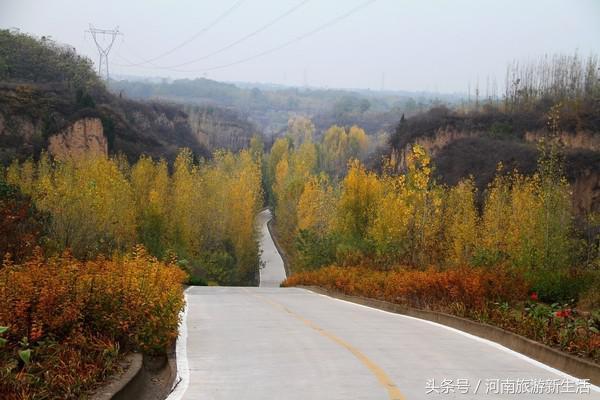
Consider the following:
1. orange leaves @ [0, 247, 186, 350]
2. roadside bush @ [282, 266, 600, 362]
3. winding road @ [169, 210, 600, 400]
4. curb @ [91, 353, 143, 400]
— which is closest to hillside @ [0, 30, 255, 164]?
roadside bush @ [282, 266, 600, 362]

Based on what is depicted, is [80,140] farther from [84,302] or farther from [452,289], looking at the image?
[84,302]

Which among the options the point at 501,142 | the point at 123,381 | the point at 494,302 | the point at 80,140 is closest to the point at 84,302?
the point at 123,381

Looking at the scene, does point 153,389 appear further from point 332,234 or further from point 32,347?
point 332,234

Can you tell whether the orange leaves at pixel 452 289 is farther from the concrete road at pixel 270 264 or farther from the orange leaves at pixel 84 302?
the concrete road at pixel 270 264

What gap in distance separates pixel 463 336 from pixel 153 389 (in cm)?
702

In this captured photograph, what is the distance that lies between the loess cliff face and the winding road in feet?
218

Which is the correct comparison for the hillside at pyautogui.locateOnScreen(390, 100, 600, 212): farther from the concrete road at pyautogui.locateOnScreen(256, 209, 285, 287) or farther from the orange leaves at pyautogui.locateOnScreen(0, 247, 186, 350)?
the orange leaves at pyautogui.locateOnScreen(0, 247, 186, 350)

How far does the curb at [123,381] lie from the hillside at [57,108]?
203 ft

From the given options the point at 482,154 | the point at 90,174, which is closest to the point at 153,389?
the point at 90,174

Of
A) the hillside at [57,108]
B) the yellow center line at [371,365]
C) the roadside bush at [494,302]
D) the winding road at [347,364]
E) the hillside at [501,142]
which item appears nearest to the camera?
the yellow center line at [371,365]

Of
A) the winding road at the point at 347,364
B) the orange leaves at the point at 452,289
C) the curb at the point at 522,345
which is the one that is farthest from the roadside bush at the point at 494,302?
the winding road at the point at 347,364

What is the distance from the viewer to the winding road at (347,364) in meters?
9.05

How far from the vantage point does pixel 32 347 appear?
8.93 metres

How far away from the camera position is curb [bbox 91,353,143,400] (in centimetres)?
760
